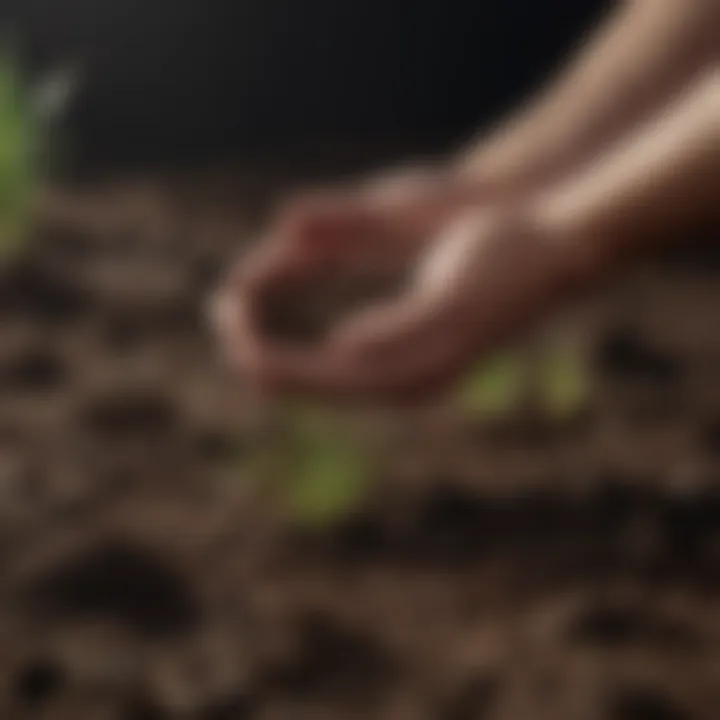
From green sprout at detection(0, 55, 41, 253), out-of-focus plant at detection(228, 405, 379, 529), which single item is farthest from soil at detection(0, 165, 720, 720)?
green sprout at detection(0, 55, 41, 253)

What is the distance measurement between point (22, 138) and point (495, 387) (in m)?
0.46

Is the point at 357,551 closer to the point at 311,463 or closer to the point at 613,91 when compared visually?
the point at 311,463

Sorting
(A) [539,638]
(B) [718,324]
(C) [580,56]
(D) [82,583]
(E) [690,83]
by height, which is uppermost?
(C) [580,56]

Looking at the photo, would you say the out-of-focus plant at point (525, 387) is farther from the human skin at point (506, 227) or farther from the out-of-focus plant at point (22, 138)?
the out-of-focus plant at point (22, 138)

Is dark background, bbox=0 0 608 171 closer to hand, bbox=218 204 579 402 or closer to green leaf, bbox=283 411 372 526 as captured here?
hand, bbox=218 204 579 402

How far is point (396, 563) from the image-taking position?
0.67 metres

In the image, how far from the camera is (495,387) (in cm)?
81

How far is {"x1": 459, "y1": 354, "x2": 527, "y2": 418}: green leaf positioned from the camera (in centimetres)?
80

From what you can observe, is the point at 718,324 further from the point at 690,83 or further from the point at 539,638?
the point at 539,638

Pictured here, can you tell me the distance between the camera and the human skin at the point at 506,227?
2.63ft

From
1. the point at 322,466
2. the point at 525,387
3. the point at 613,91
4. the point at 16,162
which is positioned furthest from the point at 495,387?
the point at 16,162

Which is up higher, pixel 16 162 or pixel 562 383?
pixel 16 162

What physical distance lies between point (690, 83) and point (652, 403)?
0.25 m

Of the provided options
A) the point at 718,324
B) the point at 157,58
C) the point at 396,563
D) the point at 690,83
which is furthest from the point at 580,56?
the point at 396,563
